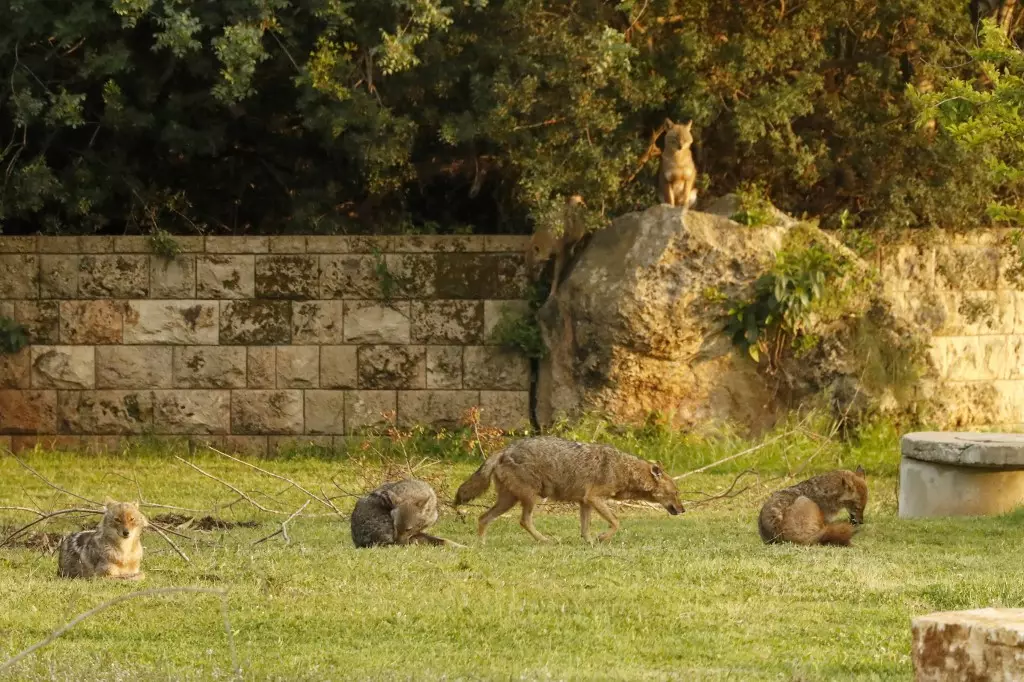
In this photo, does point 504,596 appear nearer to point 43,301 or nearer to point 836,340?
point 836,340

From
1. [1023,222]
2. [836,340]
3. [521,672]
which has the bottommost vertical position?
[521,672]

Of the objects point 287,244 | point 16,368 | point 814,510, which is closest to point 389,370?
point 287,244

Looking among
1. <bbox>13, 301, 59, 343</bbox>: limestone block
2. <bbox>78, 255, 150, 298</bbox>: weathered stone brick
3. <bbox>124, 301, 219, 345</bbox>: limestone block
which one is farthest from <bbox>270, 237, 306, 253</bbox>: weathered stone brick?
<bbox>13, 301, 59, 343</bbox>: limestone block

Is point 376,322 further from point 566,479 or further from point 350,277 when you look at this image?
point 566,479

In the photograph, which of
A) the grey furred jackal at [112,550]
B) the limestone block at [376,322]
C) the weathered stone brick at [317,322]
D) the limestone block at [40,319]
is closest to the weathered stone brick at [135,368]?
the limestone block at [40,319]

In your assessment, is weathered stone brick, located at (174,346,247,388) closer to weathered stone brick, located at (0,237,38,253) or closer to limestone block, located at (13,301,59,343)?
limestone block, located at (13,301,59,343)

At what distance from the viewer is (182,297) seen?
731 inches

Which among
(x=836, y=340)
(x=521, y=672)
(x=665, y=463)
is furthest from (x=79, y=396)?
(x=521, y=672)

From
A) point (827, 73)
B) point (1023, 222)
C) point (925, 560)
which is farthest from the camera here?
point (827, 73)

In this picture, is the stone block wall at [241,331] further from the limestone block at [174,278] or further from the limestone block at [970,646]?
the limestone block at [970,646]

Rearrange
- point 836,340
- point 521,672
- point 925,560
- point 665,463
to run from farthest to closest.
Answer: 1. point 836,340
2. point 665,463
3. point 925,560
4. point 521,672

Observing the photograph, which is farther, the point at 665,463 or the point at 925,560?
the point at 665,463

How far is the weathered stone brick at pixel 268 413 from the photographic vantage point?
18.5 meters

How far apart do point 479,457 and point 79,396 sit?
15.8 feet
